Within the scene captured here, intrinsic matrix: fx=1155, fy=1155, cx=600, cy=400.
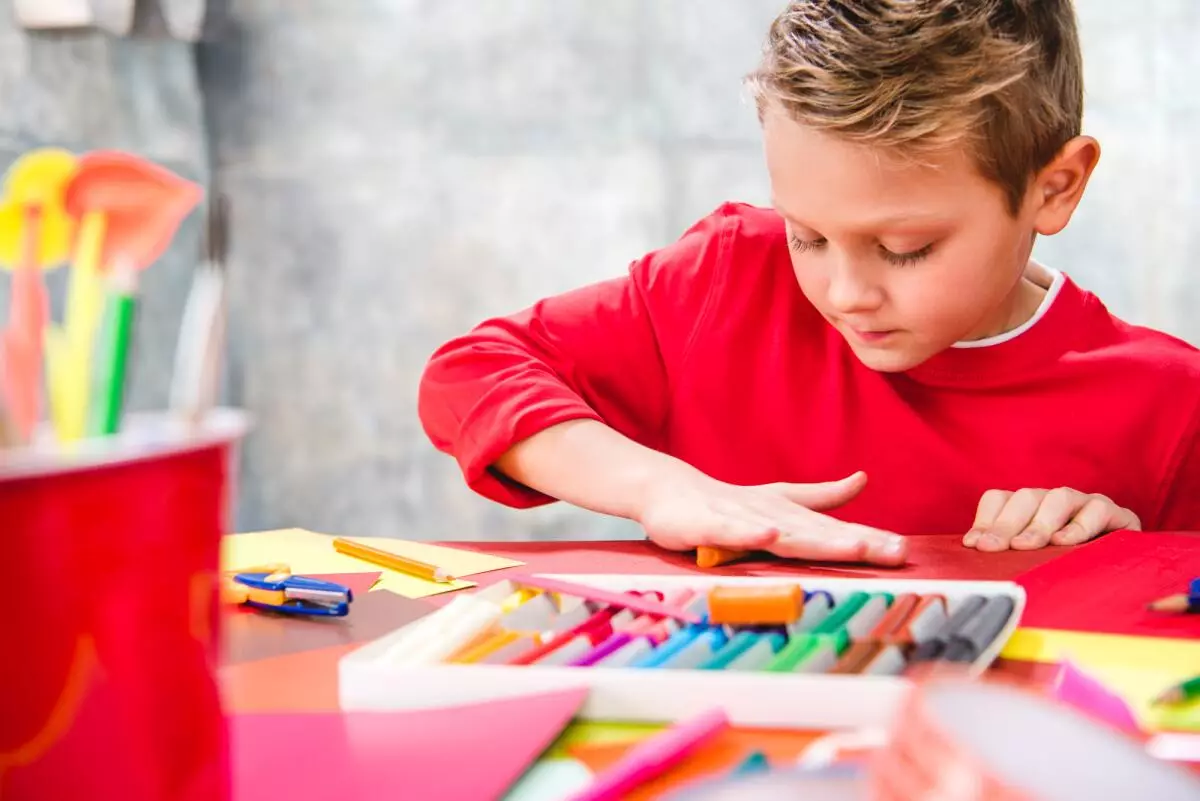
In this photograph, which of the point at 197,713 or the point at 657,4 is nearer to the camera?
the point at 197,713

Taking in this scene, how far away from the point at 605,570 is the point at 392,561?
108 mm

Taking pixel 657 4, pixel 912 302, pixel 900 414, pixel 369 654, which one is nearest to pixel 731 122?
pixel 657 4

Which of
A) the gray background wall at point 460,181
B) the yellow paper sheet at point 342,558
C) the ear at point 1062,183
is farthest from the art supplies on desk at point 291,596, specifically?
the gray background wall at point 460,181

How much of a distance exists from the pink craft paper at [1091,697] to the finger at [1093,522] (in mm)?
292

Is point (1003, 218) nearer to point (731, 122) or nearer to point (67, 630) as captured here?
point (67, 630)

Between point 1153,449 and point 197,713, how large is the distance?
29.9 inches

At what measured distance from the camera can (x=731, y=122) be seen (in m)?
1.88

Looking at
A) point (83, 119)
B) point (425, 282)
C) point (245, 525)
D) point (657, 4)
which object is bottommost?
point (245, 525)

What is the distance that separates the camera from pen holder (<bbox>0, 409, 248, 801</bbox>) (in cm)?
21

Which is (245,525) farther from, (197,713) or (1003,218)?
(197,713)

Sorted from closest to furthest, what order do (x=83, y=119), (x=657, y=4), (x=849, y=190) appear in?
(x=849, y=190), (x=83, y=119), (x=657, y=4)

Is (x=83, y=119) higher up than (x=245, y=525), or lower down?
higher up

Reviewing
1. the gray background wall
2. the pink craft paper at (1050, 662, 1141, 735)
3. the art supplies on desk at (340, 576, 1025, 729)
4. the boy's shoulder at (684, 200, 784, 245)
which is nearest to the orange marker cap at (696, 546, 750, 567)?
the art supplies on desk at (340, 576, 1025, 729)

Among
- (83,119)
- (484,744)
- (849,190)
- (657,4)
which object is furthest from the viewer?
(657,4)
